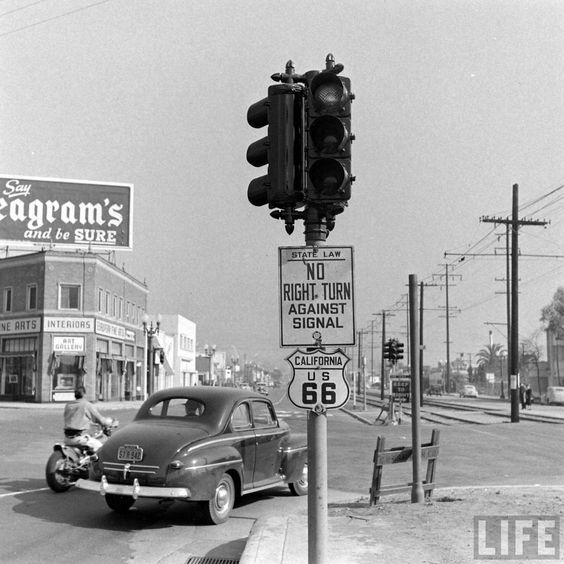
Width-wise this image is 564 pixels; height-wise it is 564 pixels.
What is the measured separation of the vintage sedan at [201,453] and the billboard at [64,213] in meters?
40.7

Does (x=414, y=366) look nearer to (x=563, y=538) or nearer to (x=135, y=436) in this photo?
(x=563, y=538)

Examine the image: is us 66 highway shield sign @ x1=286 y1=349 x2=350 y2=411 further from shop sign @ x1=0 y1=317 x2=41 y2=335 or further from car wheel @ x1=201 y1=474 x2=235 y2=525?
shop sign @ x1=0 y1=317 x2=41 y2=335

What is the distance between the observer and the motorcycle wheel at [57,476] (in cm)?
1095

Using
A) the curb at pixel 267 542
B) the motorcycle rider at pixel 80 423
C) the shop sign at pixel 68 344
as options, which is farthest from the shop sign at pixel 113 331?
the curb at pixel 267 542

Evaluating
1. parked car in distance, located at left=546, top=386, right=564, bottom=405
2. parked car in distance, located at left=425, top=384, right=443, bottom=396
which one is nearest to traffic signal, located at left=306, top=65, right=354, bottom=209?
parked car in distance, located at left=546, top=386, right=564, bottom=405

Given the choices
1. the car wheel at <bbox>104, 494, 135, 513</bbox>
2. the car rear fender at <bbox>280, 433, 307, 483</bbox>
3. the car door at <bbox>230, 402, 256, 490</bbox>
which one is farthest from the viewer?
the car rear fender at <bbox>280, 433, 307, 483</bbox>

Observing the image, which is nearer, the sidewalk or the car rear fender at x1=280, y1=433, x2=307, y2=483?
the sidewalk

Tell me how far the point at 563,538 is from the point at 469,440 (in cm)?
1458

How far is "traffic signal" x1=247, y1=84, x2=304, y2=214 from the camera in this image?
19.1ft

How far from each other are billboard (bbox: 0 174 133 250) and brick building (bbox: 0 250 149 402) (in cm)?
252

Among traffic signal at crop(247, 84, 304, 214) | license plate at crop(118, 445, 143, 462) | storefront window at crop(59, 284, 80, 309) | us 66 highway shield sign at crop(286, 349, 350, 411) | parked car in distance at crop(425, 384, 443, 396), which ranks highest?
storefront window at crop(59, 284, 80, 309)

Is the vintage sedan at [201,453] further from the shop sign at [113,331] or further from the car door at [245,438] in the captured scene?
the shop sign at [113,331]

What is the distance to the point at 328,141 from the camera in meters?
5.77

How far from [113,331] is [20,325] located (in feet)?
21.3
